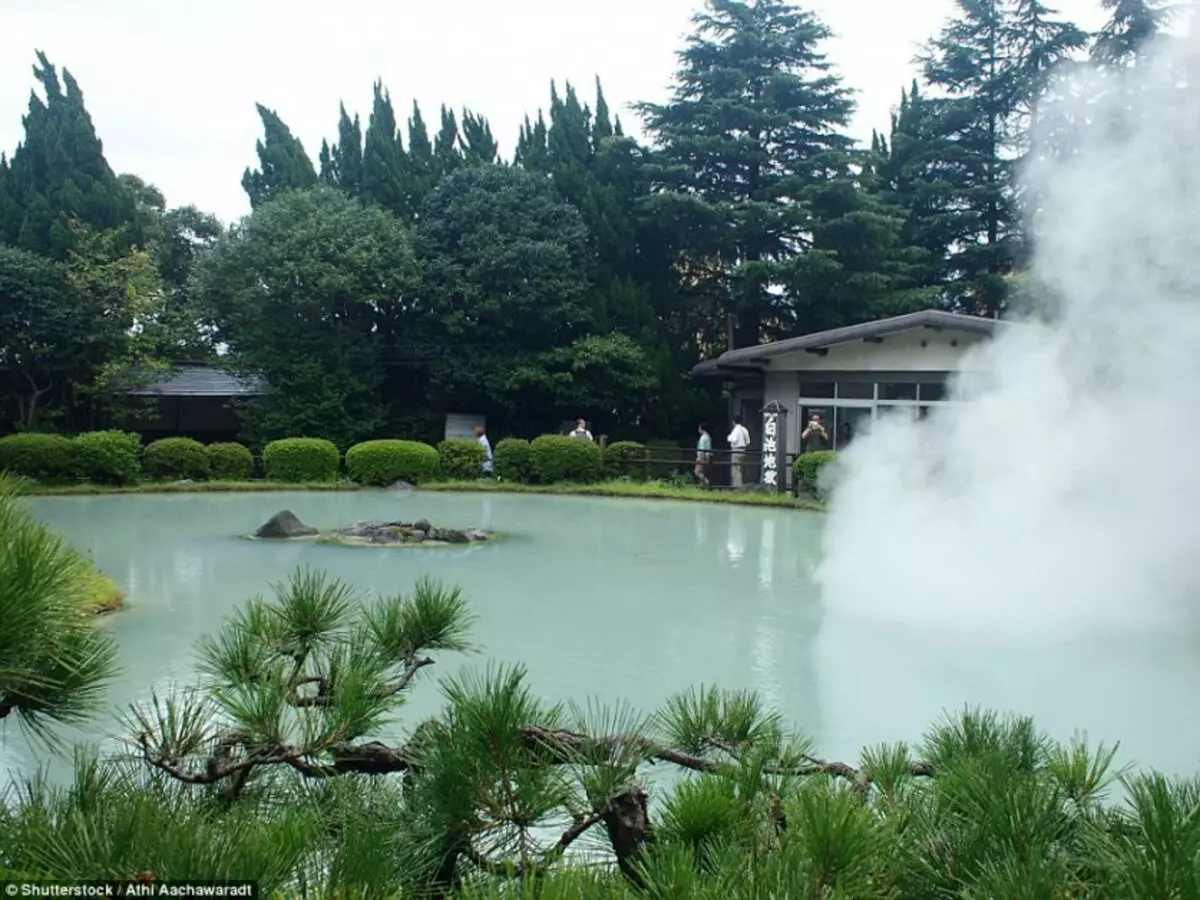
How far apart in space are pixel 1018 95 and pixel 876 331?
989 centimetres

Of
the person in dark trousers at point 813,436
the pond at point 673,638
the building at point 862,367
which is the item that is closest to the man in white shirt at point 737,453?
the building at point 862,367

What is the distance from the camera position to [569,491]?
65.0 feet

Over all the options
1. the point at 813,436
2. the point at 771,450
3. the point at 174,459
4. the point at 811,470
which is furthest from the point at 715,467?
the point at 174,459

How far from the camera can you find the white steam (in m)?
6.39

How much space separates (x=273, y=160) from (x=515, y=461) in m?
12.5

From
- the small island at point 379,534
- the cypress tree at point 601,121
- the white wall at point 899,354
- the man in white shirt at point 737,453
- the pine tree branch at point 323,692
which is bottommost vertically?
the small island at point 379,534

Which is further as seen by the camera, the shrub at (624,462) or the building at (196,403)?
the building at (196,403)

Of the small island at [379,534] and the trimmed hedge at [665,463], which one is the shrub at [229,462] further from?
the trimmed hedge at [665,463]

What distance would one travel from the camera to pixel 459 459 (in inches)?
826

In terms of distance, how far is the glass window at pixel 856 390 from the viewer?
20.6 meters

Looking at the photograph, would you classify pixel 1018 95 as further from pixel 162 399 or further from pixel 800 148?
pixel 162 399

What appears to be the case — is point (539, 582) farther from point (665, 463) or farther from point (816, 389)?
point (816, 389)

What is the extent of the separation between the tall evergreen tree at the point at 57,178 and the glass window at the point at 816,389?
49.8 ft

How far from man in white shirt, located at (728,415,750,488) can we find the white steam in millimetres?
10724
